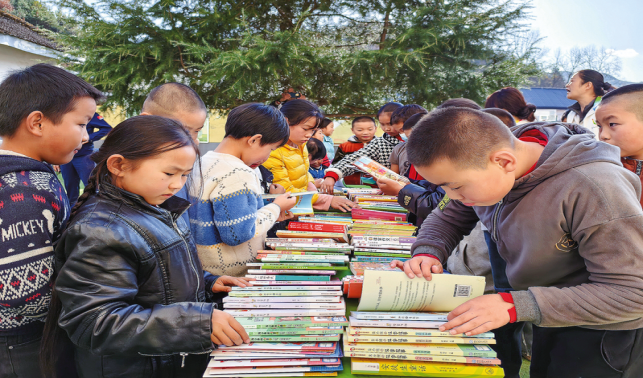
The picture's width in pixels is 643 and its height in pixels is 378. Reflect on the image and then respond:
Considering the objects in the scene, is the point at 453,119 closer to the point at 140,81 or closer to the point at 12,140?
the point at 12,140

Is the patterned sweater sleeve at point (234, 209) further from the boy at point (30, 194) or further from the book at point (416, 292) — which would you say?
the book at point (416, 292)

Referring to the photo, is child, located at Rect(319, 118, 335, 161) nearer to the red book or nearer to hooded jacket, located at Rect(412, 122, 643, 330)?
the red book

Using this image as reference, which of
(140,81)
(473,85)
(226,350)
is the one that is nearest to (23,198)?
(226,350)

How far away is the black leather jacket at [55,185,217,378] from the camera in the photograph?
88cm

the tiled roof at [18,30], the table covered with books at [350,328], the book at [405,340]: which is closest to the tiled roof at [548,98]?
the table covered with books at [350,328]

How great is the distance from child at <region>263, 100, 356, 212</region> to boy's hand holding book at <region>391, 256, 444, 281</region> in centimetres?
119

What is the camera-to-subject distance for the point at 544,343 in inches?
48.8

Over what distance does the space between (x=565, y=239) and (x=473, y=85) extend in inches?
233

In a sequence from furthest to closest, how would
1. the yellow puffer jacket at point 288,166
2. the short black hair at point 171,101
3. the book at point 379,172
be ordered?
the yellow puffer jacket at point 288,166 < the book at point 379,172 < the short black hair at point 171,101

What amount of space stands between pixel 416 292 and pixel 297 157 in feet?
6.76

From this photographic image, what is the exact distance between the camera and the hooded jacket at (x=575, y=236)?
0.92 metres

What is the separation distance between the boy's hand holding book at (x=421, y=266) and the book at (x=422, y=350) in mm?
212

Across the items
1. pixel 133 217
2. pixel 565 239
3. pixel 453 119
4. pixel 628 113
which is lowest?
pixel 565 239

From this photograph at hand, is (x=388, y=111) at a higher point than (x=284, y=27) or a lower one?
lower
